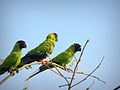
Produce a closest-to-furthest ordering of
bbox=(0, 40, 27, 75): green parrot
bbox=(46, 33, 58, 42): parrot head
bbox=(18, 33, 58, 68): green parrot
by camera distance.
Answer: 1. bbox=(0, 40, 27, 75): green parrot
2. bbox=(18, 33, 58, 68): green parrot
3. bbox=(46, 33, 58, 42): parrot head

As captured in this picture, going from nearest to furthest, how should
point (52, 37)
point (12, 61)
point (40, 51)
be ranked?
point (12, 61) → point (40, 51) → point (52, 37)

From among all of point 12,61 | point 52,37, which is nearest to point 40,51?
point 52,37

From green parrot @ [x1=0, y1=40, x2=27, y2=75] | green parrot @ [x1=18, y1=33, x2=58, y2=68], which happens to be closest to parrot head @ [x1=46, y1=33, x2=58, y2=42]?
green parrot @ [x1=18, y1=33, x2=58, y2=68]

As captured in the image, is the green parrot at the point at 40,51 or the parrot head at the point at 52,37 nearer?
the green parrot at the point at 40,51

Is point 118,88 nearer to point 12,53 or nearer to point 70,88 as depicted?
point 70,88

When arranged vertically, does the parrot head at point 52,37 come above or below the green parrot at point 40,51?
above

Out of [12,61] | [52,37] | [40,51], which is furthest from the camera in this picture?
[52,37]

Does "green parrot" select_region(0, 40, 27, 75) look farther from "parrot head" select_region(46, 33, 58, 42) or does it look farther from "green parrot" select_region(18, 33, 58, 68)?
"parrot head" select_region(46, 33, 58, 42)

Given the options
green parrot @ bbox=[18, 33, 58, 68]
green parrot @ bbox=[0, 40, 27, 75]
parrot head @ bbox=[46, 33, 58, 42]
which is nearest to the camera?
green parrot @ bbox=[0, 40, 27, 75]

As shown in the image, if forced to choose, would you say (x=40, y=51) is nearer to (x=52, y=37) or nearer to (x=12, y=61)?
(x=52, y=37)

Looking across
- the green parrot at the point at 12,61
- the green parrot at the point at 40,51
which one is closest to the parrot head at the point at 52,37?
the green parrot at the point at 40,51

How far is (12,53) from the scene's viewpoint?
→ 684cm

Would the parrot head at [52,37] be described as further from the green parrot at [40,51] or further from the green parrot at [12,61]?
the green parrot at [12,61]

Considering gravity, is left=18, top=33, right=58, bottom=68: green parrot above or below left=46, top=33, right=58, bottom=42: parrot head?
below
